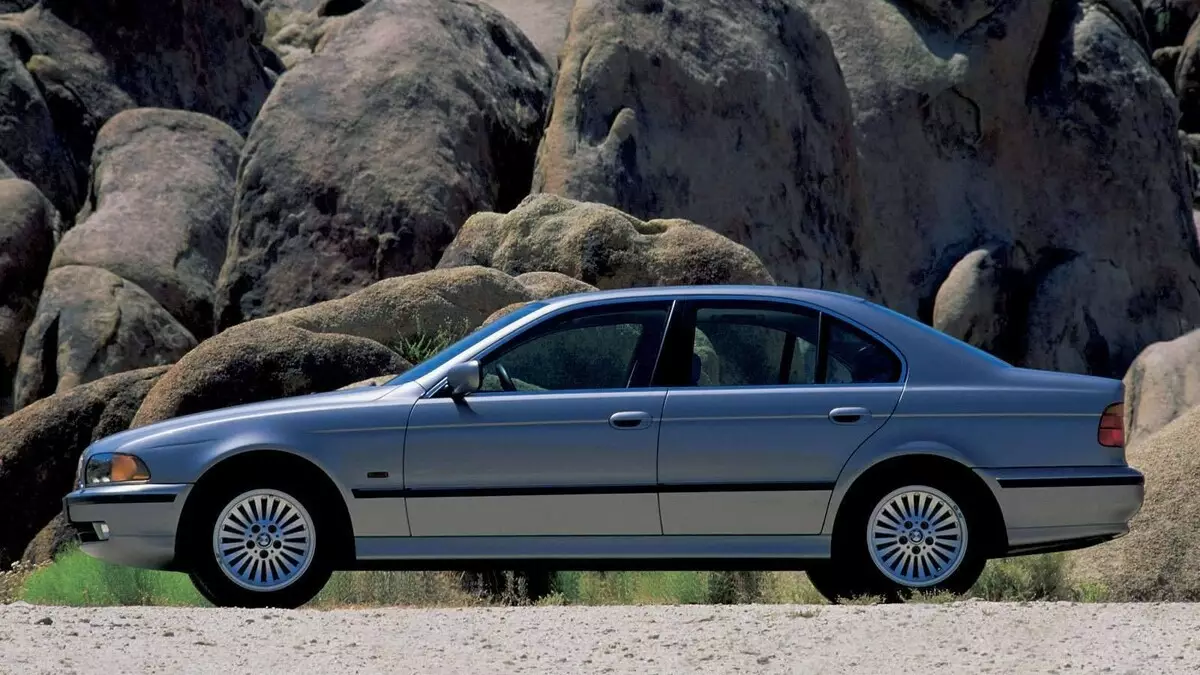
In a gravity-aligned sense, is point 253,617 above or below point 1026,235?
below

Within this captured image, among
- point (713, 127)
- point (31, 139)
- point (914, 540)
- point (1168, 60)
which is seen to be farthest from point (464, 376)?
point (1168, 60)

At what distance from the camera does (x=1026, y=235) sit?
25922 mm

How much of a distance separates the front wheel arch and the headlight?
0.82ft

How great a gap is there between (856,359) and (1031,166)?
18.6 metres

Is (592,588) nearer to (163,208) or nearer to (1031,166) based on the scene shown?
(163,208)

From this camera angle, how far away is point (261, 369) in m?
11.9

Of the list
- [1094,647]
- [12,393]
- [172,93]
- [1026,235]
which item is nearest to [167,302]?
[12,393]

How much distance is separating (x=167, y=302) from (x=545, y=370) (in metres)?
15.4

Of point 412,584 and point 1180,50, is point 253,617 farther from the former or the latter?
point 1180,50

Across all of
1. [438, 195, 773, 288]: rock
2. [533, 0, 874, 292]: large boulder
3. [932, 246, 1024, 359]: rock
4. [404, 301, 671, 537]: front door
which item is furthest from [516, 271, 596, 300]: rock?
[932, 246, 1024, 359]: rock

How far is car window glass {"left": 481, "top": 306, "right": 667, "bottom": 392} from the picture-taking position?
819 cm

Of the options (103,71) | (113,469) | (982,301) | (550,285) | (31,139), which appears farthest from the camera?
(103,71)

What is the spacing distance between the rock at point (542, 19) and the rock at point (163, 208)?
5.31 meters

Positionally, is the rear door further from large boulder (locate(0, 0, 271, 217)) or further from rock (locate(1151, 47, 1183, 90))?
rock (locate(1151, 47, 1183, 90))
